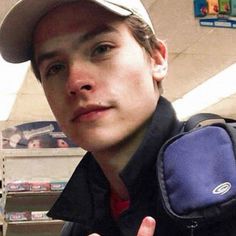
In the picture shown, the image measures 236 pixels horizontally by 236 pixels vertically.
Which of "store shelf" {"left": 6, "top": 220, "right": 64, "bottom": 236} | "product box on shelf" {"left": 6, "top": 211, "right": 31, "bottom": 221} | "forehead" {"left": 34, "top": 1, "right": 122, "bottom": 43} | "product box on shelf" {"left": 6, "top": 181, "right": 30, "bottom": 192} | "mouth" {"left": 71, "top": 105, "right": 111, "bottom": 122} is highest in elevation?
"forehead" {"left": 34, "top": 1, "right": 122, "bottom": 43}

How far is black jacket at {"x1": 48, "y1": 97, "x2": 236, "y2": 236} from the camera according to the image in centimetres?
98

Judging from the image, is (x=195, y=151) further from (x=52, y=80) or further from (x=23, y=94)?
(x=23, y=94)

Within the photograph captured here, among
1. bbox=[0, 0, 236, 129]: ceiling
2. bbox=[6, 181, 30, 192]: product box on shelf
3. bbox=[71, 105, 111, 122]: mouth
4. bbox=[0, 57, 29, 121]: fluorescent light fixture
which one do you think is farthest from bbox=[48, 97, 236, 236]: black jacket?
bbox=[0, 57, 29, 121]: fluorescent light fixture

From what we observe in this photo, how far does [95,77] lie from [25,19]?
27cm

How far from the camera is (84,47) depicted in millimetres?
1107

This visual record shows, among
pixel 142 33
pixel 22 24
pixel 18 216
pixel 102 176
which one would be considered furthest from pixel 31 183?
pixel 142 33

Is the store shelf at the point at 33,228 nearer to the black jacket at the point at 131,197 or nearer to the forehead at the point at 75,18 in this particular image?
the black jacket at the point at 131,197

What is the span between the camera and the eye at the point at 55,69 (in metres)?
1.13

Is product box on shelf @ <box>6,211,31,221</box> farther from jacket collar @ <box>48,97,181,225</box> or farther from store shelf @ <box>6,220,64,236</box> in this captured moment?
jacket collar @ <box>48,97,181,225</box>

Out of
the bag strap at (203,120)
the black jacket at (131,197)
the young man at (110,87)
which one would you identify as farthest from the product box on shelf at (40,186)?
the bag strap at (203,120)

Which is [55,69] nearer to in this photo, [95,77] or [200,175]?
[95,77]

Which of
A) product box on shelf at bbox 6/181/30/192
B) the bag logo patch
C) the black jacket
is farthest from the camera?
product box on shelf at bbox 6/181/30/192

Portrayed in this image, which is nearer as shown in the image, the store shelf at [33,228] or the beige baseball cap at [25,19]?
the beige baseball cap at [25,19]

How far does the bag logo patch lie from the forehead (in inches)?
20.0
